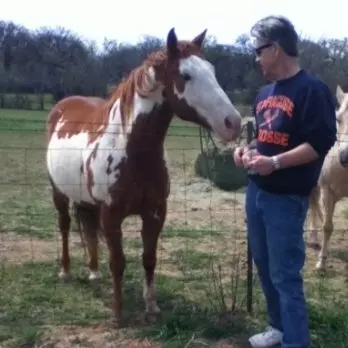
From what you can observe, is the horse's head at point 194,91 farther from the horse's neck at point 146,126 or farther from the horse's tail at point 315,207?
the horse's tail at point 315,207

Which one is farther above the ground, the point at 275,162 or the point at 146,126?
the point at 146,126

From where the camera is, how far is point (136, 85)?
428 centimetres

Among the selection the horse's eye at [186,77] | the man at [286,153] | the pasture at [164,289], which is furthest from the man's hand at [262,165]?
the pasture at [164,289]

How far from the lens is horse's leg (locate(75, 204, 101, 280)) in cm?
545

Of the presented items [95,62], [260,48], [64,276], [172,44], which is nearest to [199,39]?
[172,44]

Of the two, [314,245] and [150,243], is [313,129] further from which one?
[314,245]

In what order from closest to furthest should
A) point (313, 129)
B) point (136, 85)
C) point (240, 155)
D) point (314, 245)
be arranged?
1. point (313, 129)
2. point (240, 155)
3. point (136, 85)
4. point (314, 245)

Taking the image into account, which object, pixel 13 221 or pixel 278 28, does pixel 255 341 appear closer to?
pixel 278 28

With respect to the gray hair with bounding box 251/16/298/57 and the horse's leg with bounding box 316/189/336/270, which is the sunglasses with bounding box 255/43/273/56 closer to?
the gray hair with bounding box 251/16/298/57

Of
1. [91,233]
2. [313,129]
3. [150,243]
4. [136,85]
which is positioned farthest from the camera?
[91,233]

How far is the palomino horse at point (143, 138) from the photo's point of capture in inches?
151

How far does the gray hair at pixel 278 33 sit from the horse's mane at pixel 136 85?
3.13ft

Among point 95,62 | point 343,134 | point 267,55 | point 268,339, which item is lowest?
point 268,339

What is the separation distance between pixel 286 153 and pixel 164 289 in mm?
2477
